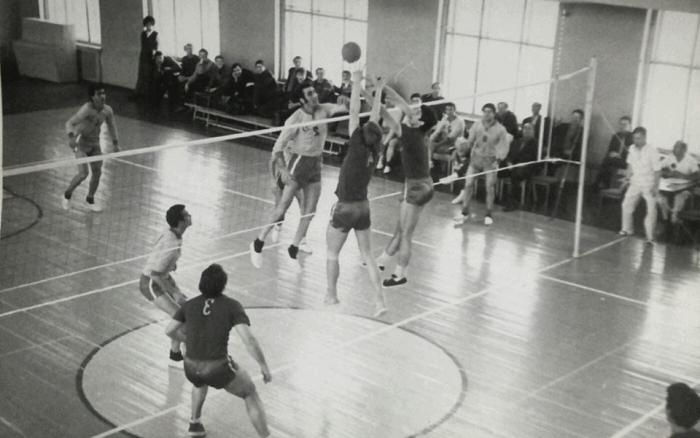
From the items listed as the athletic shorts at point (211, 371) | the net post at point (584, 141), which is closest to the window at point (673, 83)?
the net post at point (584, 141)

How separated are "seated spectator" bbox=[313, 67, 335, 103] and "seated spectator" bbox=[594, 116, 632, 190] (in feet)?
19.4

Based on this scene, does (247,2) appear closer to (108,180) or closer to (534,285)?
(108,180)

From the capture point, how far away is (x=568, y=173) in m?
17.5

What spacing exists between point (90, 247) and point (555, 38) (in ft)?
31.5

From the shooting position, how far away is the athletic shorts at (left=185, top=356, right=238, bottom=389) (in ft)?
24.6

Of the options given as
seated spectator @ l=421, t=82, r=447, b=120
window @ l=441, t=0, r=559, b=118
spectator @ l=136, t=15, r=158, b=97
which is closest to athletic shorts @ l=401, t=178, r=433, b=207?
window @ l=441, t=0, r=559, b=118

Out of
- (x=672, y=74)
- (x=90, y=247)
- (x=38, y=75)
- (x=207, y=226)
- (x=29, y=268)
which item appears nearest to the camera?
(x=29, y=268)

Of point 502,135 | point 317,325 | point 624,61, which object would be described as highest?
point 624,61

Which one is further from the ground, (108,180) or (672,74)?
(672,74)

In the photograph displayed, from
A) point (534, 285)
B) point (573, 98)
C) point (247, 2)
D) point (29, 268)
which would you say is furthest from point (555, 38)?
point (29, 268)

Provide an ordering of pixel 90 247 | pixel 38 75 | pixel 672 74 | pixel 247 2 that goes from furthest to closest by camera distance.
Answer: pixel 38 75 < pixel 247 2 < pixel 672 74 < pixel 90 247

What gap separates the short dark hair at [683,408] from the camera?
17.5ft

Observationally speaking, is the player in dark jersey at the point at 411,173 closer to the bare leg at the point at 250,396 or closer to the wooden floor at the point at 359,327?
the wooden floor at the point at 359,327

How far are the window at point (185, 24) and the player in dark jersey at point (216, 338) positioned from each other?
17.4 m
